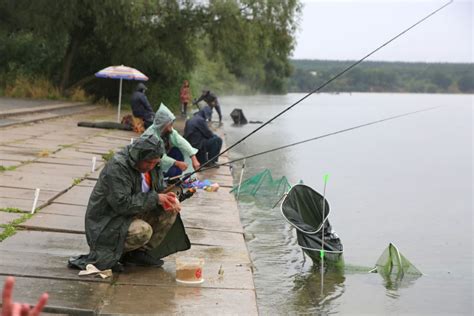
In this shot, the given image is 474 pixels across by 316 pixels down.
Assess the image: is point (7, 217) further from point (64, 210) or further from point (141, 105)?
point (141, 105)

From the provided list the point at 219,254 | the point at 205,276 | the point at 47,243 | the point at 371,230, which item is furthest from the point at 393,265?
the point at 47,243

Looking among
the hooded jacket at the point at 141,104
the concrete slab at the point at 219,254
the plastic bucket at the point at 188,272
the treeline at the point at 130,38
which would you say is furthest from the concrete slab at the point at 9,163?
the treeline at the point at 130,38

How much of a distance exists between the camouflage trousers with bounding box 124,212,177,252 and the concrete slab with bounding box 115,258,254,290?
0.23 metres

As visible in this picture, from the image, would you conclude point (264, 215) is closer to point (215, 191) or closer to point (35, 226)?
point (215, 191)

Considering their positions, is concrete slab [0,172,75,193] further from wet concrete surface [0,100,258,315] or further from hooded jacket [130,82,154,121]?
hooded jacket [130,82,154,121]

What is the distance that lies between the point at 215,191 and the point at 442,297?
4307 mm

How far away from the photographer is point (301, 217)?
8.79m

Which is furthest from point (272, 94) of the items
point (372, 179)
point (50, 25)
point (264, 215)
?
point (264, 215)

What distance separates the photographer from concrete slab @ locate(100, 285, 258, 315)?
17.6 ft

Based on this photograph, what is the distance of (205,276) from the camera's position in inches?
252

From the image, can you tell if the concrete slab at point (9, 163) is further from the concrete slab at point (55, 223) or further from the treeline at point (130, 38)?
the treeline at point (130, 38)

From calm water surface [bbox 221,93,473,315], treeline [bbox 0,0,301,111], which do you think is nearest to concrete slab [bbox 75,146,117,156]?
calm water surface [bbox 221,93,473,315]

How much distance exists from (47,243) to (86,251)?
16.7 inches

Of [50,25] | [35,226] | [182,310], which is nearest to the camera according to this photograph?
[182,310]
